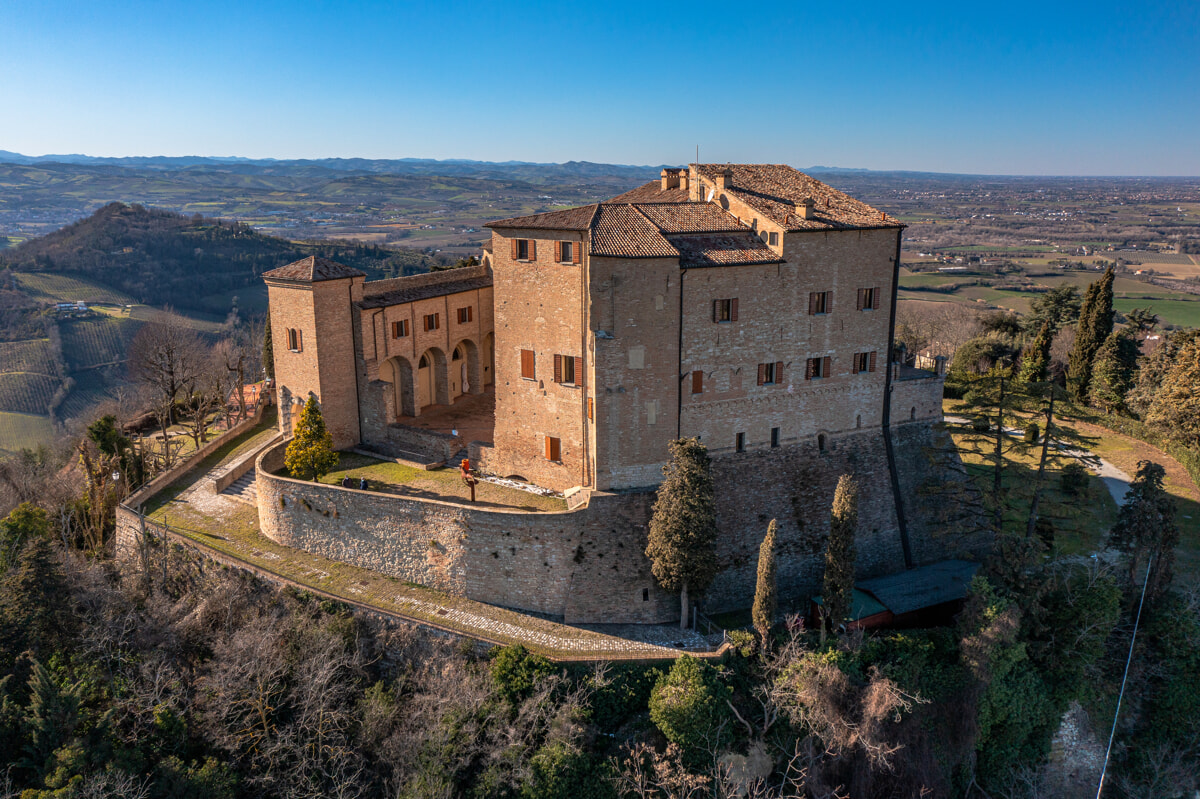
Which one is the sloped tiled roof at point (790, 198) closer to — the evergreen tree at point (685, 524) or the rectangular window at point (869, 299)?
the rectangular window at point (869, 299)

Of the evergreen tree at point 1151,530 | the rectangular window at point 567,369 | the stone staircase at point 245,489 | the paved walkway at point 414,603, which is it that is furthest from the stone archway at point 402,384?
the evergreen tree at point 1151,530

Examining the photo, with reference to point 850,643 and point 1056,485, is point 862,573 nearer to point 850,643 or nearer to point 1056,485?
point 850,643

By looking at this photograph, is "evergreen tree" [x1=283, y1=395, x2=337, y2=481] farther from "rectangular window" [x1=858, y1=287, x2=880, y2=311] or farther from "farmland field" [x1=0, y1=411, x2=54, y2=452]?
"farmland field" [x1=0, y1=411, x2=54, y2=452]

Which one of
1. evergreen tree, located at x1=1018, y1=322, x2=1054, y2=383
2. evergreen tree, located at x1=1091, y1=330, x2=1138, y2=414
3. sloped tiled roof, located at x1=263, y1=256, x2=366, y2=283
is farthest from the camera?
evergreen tree, located at x1=1018, y1=322, x2=1054, y2=383

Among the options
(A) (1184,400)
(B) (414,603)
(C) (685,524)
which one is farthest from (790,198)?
(A) (1184,400)

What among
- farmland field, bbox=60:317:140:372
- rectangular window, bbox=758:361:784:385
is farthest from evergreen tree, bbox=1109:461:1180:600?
farmland field, bbox=60:317:140:372
